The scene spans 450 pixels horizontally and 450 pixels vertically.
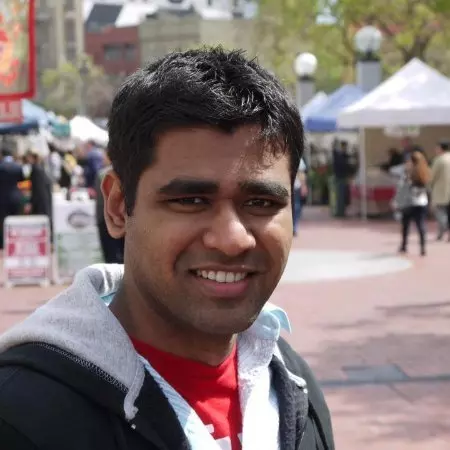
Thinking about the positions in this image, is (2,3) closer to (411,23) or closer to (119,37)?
(411,23)

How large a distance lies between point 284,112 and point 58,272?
12457mm

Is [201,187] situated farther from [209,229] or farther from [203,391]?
[203,391]

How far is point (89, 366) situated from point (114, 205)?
32cm

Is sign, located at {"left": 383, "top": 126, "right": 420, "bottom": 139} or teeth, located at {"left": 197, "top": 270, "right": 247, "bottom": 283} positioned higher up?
sign, located at {"left": 383, "top": 126, "right": 420, "bottom": 139}

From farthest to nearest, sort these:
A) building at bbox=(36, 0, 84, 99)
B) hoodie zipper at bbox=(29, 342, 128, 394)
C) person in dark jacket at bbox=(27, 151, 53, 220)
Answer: building at bbox=(36, 0, 84, 99) < person in dark jacket at bbox=(27, 151, 53, 220) < hoodie zipper at bbox=(29, 342, 128, 394)

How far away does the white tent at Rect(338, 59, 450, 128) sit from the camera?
21219 millimetres

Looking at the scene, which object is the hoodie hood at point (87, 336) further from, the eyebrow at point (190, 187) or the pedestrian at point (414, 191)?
the pedestrian at point (414, 191)

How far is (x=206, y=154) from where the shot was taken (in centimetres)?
174

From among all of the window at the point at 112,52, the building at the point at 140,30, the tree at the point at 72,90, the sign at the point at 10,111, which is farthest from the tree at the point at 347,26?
the window at the point at 112,52

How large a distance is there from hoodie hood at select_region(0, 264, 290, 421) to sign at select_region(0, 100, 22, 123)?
7965 millimetres

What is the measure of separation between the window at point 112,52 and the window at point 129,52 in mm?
706

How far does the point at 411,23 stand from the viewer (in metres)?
31.5

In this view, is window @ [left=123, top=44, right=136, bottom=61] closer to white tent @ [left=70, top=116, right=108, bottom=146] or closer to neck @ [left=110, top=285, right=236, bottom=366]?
white tent @ [left=70, top=116, right=108, bottom=146]

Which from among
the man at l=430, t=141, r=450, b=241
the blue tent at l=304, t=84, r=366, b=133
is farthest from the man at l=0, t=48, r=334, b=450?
the blue tent at l=304, t=84, r=366, b=133
